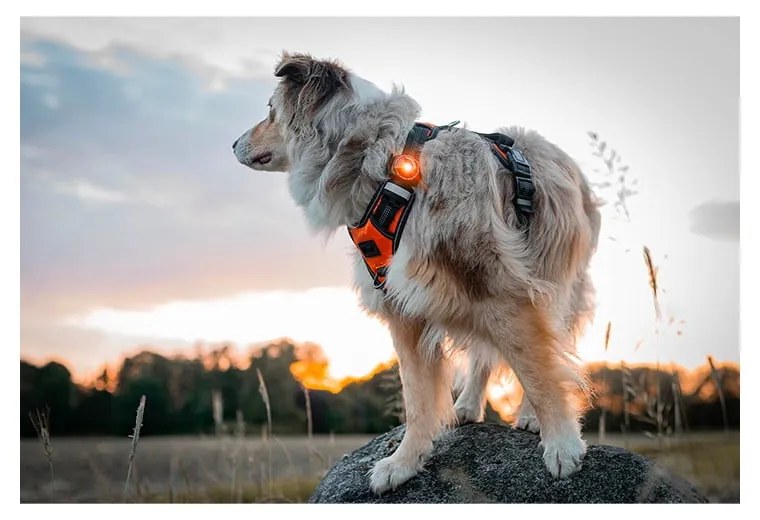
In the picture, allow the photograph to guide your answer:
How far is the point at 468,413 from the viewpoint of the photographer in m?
3.87

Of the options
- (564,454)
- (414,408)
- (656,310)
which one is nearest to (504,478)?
(564,454)

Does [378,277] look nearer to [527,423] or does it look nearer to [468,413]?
[468,413]

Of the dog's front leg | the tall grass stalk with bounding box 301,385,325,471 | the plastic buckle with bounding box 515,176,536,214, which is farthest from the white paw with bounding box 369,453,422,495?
the plastic buckle with bounding box 515,176,536,214

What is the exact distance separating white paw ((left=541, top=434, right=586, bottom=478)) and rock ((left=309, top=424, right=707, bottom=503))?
0.14ft

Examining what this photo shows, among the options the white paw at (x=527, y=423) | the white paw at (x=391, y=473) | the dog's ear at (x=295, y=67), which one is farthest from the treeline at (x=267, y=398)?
the dog's ear at (x=295, y=67)

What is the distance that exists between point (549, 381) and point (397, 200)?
3.18ft

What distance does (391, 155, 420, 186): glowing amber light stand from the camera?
3145 millimetres

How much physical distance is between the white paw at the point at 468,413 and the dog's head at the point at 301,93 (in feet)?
4.85

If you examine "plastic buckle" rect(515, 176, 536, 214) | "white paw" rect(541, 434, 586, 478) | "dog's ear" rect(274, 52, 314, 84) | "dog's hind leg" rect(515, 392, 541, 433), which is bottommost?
"white paw" rect(541, 434, 586, 478)

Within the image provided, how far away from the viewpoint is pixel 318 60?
3354mm

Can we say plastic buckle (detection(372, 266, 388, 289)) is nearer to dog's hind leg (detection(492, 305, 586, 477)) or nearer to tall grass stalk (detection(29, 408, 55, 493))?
dog's hind leg (detection(492, 305, 586, 477))

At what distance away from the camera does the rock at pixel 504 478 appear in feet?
10.6
